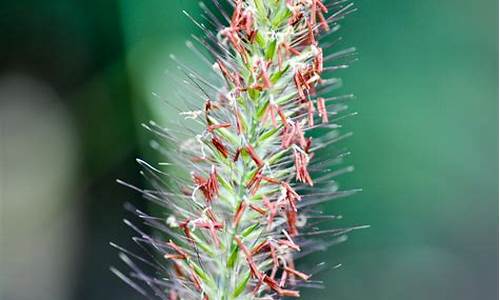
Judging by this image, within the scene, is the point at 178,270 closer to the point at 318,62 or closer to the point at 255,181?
the point at 255,181

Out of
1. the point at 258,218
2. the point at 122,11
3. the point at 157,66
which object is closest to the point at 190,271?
the point at 258,218

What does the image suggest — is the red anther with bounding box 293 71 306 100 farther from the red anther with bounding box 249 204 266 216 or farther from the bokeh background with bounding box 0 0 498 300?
the bokeh background with bounding box 0 0 498 300

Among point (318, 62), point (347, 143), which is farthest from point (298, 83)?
point (347, 143)

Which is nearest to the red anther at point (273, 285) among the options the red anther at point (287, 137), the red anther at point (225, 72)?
the red anther at point (287, 137)

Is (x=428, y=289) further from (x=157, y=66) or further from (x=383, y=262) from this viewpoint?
(x=157, y=66)

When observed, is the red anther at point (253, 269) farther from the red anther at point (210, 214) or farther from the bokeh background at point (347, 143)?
the bokeh background at point (347, 143)
